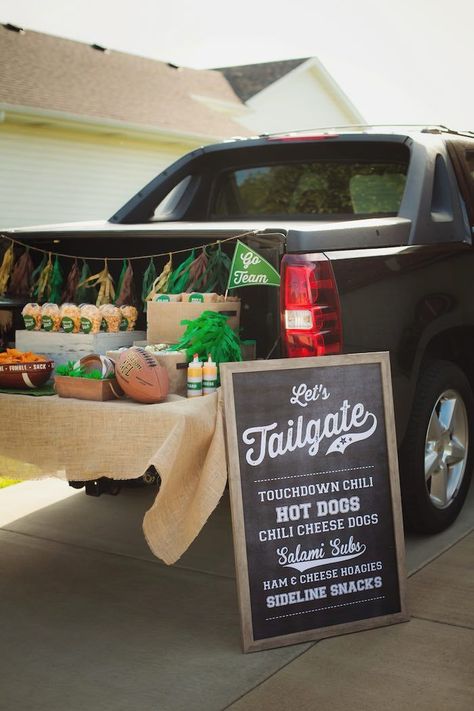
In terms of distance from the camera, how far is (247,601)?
3467 mm

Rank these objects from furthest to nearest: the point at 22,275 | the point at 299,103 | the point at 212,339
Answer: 1. the point at 299,103
2. the point at 22,275
3. the point at 212,339

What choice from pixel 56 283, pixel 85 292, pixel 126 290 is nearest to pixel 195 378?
pixel 126 290

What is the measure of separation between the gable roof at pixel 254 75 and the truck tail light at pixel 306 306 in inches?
776

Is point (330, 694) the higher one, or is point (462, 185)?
point (462, 185)

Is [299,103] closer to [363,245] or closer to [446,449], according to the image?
[446,449]

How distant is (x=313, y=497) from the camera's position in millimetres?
3680

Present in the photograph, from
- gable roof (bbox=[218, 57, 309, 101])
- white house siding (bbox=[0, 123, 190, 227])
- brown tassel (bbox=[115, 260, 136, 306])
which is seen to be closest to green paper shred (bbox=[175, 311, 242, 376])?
brown tassel (bbox=[115, 260, 136, 306])

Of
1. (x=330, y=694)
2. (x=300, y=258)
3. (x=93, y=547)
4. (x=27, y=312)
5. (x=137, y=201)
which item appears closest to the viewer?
(x=330, y=694)

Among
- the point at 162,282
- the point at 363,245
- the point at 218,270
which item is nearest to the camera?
the point at 363,245

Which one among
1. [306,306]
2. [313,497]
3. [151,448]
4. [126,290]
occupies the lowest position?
[313,497]

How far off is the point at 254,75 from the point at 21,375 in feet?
70.9

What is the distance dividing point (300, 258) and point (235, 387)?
0.62 m

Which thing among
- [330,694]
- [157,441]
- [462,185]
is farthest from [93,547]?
[462,185]

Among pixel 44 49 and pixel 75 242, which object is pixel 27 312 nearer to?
pixel 75 242
